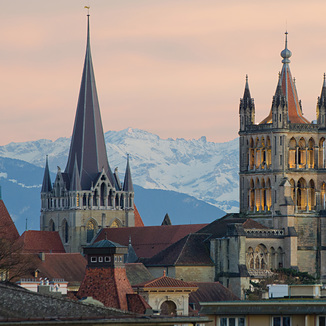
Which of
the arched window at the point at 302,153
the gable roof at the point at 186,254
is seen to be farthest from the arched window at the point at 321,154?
the gable roof at the point at 186,254

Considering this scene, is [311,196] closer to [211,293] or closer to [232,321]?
[211,293]

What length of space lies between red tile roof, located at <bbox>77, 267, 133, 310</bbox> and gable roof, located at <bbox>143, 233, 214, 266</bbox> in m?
51.5

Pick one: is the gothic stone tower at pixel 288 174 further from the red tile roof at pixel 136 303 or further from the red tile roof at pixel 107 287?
the red tile roof at pixel 136 303

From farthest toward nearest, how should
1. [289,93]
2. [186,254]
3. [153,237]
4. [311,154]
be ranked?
[153,237] < [289,93] < [311,154] < [186,254]

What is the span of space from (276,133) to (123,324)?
12908cm

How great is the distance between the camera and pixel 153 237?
189875 mm

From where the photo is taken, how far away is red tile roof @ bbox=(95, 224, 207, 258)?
184750mm

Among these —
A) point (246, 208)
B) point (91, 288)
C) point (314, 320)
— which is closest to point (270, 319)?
point (314, 320)

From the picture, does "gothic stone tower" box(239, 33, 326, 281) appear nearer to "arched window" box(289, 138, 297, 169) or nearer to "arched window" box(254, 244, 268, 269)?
"arched window" box(289, 138, 297, 169)

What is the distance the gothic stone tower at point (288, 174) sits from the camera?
172 metres

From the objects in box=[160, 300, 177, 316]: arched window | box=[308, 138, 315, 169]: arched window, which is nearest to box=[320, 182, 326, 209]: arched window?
box=[308, 138, 315, 169]: arched window

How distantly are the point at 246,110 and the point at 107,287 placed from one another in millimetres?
71945

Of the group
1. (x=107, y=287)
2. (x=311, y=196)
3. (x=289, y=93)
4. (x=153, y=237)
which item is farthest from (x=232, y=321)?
(x=153, y=237)

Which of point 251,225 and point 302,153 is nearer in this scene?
point 251,225
